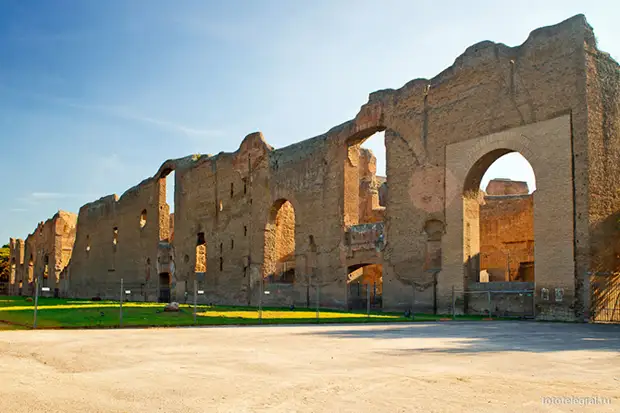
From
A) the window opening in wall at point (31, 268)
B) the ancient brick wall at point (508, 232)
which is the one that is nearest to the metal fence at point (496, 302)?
the ancient brick wall at point (508, 232)

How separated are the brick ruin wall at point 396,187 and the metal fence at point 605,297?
0.82ft

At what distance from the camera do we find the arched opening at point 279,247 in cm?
2491

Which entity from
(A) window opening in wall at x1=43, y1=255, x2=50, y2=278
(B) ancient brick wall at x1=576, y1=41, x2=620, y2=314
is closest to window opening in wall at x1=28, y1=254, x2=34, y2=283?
(A) window opening in wall at x1=43, y1=255, x2=50, y2=278

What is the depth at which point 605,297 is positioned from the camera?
47.9 ft

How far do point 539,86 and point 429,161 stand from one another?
4.04 meters

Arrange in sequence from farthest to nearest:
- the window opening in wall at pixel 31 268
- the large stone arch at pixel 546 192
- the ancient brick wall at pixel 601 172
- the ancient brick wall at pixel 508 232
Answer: the window opening in wall at pixel 31 268
the ancient brick wall at pixel 508 232
the large stone arch at pixel 546 192
the ancient brick wall at pixel 601 172

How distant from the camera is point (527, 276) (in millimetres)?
24688

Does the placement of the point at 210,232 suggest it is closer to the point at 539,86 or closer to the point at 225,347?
the point at 539,86

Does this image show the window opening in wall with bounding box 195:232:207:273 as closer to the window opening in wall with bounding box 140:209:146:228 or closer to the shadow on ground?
the window opening in wall with bounding box 140:209:146:228

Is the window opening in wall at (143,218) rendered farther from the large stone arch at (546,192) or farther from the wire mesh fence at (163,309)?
the large stone arch at (546,192)

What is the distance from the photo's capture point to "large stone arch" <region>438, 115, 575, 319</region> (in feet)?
48.7

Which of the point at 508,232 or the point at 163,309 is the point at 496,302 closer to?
the point at 163,309

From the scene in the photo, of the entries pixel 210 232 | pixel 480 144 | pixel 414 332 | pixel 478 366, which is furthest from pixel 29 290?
pixel 478 366

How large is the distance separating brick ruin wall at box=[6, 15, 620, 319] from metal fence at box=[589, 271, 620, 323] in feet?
0.82
